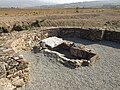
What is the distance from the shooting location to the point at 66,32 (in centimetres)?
2047

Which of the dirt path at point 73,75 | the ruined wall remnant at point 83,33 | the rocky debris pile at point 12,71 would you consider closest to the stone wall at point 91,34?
the ruined wall remnant at point 83,33

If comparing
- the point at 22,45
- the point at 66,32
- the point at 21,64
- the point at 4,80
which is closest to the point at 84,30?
the point at 66,32

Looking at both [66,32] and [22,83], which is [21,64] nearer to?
[22,83]

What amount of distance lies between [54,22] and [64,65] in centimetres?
1442

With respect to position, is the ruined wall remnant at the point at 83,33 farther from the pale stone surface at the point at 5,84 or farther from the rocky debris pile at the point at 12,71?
the pale stone surface at the point at 5,84

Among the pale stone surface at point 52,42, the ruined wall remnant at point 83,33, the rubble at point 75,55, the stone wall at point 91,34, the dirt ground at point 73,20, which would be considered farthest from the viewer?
the dirt ground at point 73,20

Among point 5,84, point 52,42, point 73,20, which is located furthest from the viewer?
point 73,20

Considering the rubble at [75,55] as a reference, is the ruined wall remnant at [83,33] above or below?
above

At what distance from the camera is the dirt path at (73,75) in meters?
11.1

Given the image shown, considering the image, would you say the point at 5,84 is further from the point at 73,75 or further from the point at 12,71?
the point at 73,75

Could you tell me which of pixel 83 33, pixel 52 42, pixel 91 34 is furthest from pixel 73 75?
pixel 83 33

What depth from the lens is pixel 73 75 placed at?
12281 millimetres

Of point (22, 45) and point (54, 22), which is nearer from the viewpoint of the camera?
point (22, 45)

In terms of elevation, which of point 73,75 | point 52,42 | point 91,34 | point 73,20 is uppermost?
point 91,34
